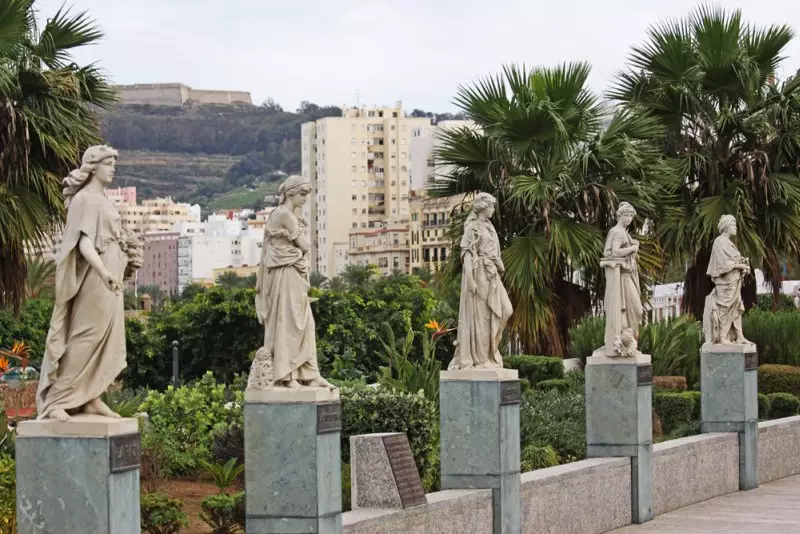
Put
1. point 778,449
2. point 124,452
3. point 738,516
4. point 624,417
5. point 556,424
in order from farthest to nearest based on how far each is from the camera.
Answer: point 778,449
point 556,424
point 738,516
point 624,417
point 124,452

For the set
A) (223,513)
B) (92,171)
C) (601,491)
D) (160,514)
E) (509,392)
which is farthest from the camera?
(601,491)

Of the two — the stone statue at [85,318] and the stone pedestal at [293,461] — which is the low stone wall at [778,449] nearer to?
the stone pedestal at [293,461]

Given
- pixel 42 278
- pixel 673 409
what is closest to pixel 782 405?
pixel 673 409

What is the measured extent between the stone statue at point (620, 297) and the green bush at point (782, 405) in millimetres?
7513

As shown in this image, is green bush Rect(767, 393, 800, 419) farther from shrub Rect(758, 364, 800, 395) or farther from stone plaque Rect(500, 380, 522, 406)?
stone plaque Rect(500, 380, 522, 406)

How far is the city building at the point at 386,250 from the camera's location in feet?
547

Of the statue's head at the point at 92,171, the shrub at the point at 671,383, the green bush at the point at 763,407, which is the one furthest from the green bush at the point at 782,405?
the statue's head at the point at 92,171

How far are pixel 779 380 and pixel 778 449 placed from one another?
162 inches

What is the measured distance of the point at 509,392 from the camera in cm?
1446

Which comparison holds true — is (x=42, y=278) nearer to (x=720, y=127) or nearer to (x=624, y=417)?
(x=720, y=127)

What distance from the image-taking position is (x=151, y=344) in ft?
91.8

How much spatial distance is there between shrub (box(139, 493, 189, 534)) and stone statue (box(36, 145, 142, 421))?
3.16m

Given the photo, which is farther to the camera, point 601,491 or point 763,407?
point 763,407

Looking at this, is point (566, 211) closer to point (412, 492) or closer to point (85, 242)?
point (412, 492)
